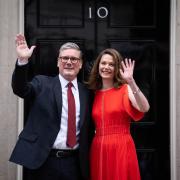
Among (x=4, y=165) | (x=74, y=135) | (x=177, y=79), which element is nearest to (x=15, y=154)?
(x=74, y=135)

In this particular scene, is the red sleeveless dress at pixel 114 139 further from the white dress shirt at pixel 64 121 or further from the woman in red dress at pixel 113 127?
the white dress shirt at pixel 64 121

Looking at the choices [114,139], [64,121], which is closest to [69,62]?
[64,121]

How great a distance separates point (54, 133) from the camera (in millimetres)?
3621

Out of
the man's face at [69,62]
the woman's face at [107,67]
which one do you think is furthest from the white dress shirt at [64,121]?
the woman's face at [107,67]

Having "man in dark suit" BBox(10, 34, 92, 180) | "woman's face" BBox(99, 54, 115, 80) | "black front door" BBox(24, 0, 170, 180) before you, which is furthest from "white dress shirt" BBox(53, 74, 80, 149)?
"black front door" BBox(24, 0, 170, 180)

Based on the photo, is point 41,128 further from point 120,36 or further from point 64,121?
Result: point 120,36

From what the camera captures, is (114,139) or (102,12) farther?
(102,12)

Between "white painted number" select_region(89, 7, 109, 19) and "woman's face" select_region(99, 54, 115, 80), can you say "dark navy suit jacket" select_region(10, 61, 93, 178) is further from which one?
"white painted number" select_region(89, 7, 109, 19)

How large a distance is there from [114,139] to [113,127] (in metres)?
0.11

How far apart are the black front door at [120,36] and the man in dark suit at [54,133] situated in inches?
55.3

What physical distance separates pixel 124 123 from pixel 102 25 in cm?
175

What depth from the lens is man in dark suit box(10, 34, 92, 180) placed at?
3.62 meters

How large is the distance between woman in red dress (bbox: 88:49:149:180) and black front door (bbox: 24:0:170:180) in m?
1.32

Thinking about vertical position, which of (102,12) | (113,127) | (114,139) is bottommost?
(114,139)
